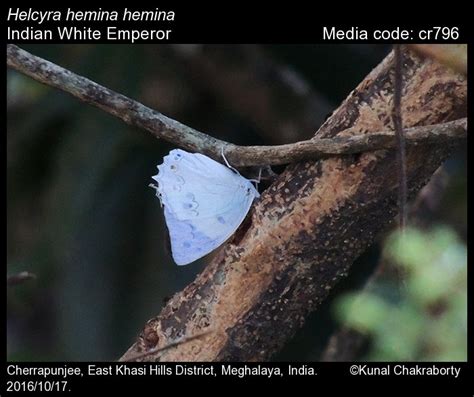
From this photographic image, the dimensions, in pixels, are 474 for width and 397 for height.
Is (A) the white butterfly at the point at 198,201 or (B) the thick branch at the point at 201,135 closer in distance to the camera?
(B) the thick branch at the point at 201,135

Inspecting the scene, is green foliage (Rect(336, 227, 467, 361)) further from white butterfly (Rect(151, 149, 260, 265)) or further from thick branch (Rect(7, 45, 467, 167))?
white butterfly (Rect(151, 149, 260, 265))

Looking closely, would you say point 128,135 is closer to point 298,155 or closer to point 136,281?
point 136,281

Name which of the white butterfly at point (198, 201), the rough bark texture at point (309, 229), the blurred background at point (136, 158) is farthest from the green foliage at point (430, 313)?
the blurred background at point (136, 158)

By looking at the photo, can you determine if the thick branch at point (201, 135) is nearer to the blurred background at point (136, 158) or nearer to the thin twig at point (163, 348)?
the thin twig at point (163, 348)

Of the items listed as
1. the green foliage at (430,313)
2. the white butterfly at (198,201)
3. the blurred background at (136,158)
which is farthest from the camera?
the blurred background at (136,158)

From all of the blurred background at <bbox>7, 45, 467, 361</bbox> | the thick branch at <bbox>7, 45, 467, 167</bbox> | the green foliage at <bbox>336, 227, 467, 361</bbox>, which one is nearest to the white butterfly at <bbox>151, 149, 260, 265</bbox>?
the thick branch at <bbox>7, 45, 467, 167</bbox>

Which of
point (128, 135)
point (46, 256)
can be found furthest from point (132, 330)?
point (128, 135)
